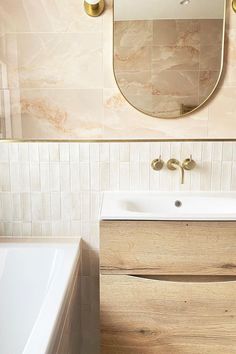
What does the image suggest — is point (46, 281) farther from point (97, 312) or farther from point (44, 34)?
point (44, 34)

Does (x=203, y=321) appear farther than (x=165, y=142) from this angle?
No

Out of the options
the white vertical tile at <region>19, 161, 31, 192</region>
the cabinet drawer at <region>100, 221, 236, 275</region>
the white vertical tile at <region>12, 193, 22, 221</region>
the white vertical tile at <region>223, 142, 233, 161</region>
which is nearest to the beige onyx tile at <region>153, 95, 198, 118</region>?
the white vertical tile at <region>223, 142, 233, 161</region>

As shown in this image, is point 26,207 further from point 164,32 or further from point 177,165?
point 164,32

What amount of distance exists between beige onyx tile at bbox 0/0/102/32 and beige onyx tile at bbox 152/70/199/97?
35 centimetres

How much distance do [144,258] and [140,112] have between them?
67 cm

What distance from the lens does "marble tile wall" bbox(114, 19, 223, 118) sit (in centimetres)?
154

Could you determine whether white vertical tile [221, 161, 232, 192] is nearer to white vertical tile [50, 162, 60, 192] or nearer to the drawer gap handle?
the drawer gap handle

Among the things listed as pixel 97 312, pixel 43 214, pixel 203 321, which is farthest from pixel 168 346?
pixel 43 214

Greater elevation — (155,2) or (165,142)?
(155,2)

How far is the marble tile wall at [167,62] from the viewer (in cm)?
154

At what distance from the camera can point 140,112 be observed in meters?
1.60

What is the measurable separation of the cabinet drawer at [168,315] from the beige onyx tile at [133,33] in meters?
1.02

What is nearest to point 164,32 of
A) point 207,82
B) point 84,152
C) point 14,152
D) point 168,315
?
Answer: point 207,82

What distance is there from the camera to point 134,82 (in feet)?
5.18
